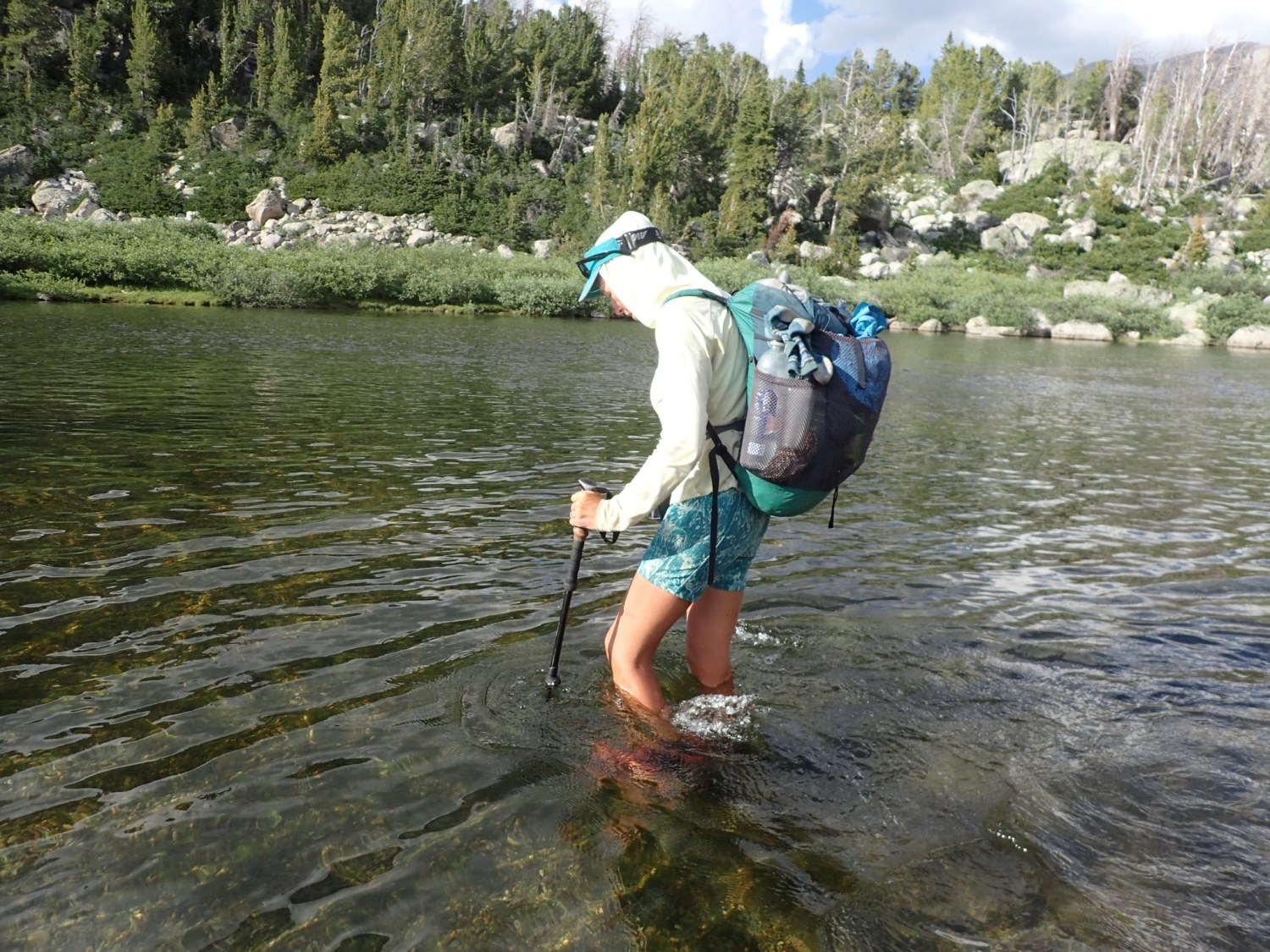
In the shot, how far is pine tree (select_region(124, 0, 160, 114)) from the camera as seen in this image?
98875mm

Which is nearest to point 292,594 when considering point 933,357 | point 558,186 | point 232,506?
point 232,506

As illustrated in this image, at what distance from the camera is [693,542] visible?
505 cm

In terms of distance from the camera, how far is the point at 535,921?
418cm

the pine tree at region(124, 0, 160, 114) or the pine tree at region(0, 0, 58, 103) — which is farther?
the pine tree at region(124, 0, 160, 114)

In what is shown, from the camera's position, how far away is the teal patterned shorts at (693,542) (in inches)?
197

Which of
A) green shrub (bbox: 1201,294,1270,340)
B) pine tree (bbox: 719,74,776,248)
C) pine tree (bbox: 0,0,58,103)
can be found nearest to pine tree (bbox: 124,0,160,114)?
pine tree (bbox: 0,0,58,103)

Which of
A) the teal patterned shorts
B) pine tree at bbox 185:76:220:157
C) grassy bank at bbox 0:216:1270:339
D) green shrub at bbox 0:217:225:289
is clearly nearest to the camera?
the teal patterned shorts

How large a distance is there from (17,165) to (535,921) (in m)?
103

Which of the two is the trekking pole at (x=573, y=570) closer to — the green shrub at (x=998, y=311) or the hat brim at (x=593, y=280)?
the hat brim at (x=593, y=280)

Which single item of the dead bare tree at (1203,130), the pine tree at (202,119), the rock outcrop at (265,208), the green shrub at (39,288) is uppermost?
the dead bare tree at (1203,130)

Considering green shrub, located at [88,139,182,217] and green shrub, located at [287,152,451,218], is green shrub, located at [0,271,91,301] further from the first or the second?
green shrub, located at [287,152,451,218]

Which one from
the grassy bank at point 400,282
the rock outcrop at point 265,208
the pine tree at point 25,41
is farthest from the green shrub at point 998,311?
the pine tree at point 25,41

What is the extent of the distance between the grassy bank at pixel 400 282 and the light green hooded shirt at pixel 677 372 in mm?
49890

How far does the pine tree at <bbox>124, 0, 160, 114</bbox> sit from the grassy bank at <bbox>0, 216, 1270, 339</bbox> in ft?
137
